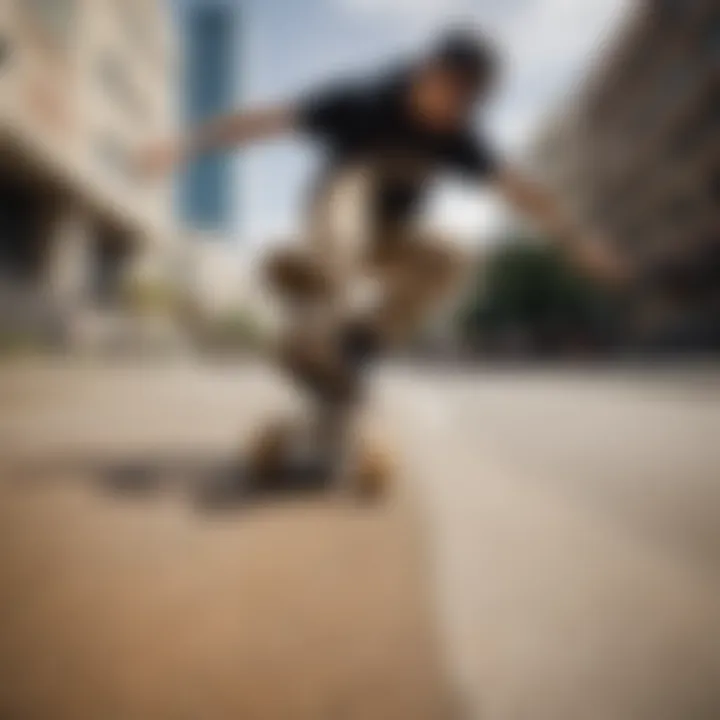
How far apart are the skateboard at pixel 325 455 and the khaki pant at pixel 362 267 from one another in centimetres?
27

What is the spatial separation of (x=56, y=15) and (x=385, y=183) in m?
0.78

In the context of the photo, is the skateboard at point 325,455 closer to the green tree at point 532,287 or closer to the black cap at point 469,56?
the green tree at point 532,287

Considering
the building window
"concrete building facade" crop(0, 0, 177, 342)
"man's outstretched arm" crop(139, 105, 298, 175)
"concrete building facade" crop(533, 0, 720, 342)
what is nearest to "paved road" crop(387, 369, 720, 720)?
"concrete building facade" crop(533, 0, 720, 342)

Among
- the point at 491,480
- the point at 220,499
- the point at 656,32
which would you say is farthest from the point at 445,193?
the point at 220,499

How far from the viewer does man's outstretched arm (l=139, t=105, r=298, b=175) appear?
118 cm

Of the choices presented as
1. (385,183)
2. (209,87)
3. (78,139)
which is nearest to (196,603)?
(209,87)

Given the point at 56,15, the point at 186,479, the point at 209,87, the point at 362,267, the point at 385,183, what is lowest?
the point at 186,479

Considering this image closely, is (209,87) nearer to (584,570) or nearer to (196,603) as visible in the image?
(196,603)

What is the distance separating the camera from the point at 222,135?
119cm

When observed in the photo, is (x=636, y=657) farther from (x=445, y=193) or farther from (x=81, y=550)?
(x=445, y=193)

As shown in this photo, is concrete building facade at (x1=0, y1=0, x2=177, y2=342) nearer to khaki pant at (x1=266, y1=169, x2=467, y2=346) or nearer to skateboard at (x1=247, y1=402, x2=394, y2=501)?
khaki pant at (x1=266, y1=169, x2=467, y2=346)

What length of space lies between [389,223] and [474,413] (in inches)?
73.7

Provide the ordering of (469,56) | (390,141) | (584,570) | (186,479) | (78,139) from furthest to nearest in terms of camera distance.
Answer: (78,139), (186,479), (390,141), (469,56), (584,570)

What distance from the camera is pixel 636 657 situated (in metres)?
0.75
